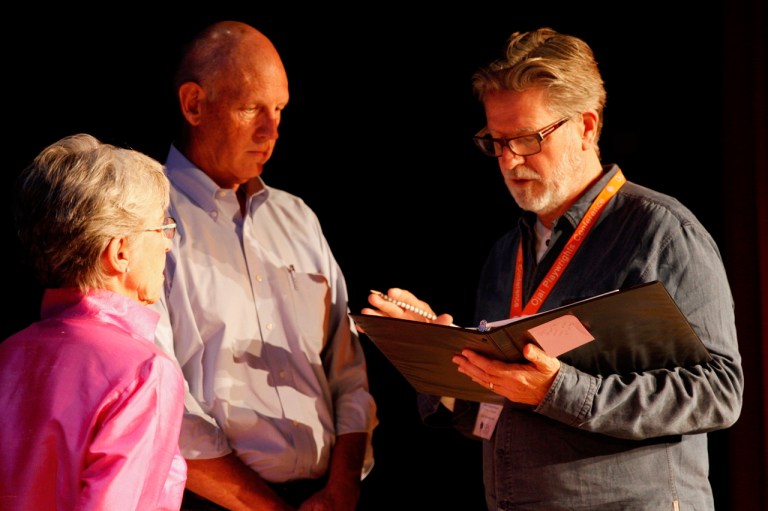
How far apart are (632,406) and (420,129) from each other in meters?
1.89

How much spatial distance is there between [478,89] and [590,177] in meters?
0.46

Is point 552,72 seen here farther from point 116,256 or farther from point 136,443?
point 136,443

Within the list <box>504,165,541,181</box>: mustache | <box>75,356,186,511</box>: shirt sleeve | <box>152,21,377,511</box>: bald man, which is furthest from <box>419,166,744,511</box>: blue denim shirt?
<box>75,356,186,511</box>: shirt sleeve

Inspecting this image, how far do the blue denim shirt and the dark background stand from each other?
3.65 feet

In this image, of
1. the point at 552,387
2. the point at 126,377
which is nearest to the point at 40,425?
the point at 126,377

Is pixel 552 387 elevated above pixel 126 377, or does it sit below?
below

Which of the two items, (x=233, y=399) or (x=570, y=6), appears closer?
(x=233, y=399)

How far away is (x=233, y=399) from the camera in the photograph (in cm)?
252

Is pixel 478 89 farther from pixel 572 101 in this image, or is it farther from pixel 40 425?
pixel 40 425

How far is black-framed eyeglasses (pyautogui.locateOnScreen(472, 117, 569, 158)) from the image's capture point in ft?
8.34

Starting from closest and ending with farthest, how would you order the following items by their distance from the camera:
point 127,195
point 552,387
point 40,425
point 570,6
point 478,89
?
1. point 40,425
2. point 127,195
3. point 552,387
4. point 478,89
5. point 570,6

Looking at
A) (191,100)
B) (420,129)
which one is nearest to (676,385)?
(191,100)

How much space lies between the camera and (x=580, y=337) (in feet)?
6.72

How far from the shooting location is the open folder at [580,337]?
6.34 ft
